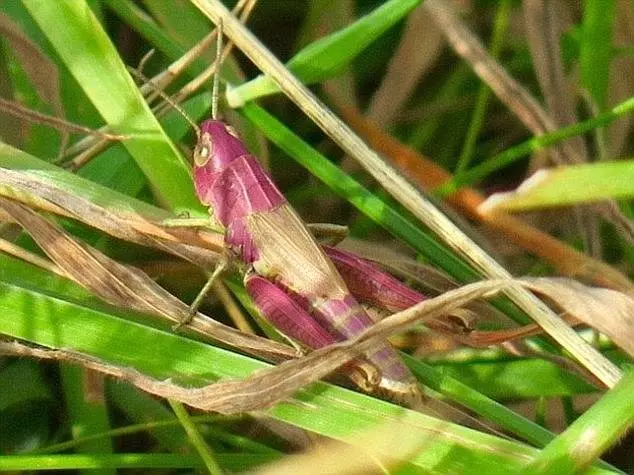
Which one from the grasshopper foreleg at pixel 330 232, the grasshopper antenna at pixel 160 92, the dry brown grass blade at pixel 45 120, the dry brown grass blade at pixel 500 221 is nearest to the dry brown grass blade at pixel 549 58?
the dry brown grass blade at pixel 500 221

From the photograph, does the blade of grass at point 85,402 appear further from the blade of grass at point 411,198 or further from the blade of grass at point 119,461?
the blade of grass at point 411,198

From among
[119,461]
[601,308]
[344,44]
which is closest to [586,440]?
[601,308]

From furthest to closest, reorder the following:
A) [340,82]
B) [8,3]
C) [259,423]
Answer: [340,82]
[8,3]
[259,423]

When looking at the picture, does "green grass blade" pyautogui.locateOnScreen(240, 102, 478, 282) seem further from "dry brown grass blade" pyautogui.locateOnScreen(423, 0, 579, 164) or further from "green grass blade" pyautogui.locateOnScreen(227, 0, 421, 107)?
"dry brown grass blade" pyautogui.locateOnScreen(423, 0, 579, 164)

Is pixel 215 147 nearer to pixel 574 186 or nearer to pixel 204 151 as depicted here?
pixel 204 151

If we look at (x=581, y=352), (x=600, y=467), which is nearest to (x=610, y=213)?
(x=581, y=352)

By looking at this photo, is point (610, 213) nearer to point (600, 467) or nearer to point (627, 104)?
point (627, 104)
